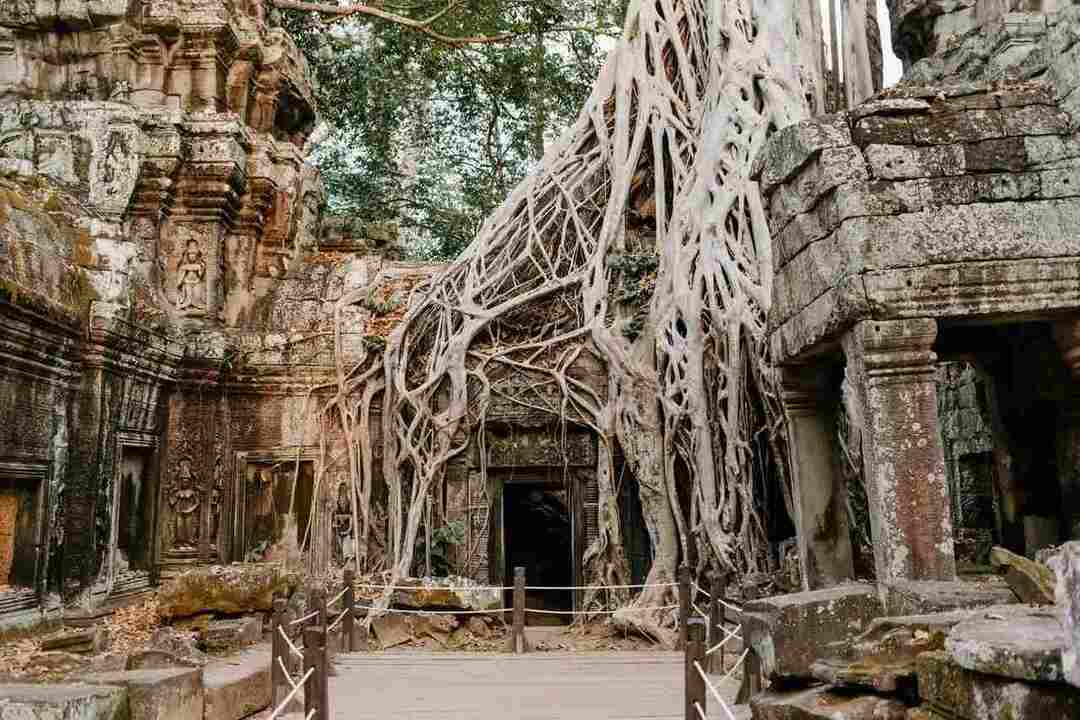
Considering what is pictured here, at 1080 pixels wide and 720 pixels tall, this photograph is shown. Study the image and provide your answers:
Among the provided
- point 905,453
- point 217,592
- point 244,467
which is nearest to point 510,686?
point 217,592

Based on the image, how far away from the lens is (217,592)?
609cm

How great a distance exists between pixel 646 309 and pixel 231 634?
4.27 m

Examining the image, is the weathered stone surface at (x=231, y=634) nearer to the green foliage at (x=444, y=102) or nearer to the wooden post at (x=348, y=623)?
the wooden post at (x=348, y=623)

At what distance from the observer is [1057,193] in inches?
136

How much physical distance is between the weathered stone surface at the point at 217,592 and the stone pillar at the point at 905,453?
4295mm

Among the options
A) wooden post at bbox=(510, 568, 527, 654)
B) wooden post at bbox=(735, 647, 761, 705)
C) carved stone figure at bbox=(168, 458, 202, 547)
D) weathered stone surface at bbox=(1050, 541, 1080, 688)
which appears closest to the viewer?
weathered stone surface at bbox=(1050, 541, 1080, 688)

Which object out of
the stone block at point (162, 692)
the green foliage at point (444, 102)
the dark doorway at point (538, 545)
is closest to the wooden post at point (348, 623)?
the stone block at point (162, 692)

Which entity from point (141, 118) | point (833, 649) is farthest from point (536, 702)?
point (141, 118)

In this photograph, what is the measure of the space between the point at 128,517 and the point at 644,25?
6416mm

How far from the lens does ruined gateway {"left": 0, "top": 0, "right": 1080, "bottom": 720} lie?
3.45m

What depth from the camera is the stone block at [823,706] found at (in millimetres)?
2475

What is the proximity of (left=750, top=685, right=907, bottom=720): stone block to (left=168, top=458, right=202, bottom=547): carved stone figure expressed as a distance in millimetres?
5800

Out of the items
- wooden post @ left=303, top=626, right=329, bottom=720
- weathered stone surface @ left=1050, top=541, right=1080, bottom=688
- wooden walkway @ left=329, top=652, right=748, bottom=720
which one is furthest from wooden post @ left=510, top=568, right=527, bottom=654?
weathered stone surface @ left=1050, top=541, right=1080, bottom=688

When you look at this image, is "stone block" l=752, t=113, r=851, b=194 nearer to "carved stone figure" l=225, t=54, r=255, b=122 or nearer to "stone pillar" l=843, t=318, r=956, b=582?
"stone pillar" l=843, t=318, r=956, b=582
